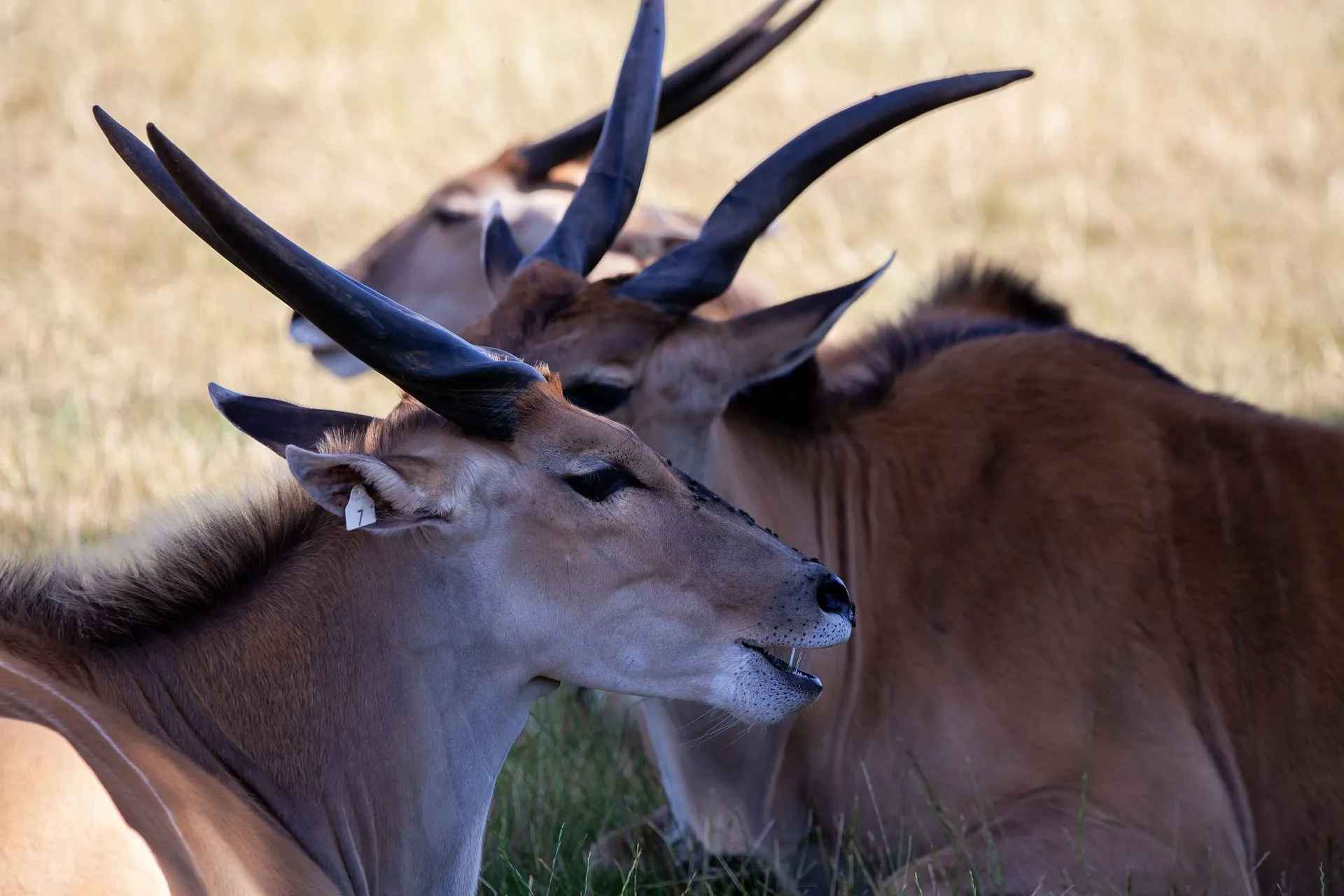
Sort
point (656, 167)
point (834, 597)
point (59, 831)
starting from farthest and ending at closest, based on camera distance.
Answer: point (656, 167) < point (834, 597) < point (59, 831)

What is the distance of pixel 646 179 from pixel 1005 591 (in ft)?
27.1

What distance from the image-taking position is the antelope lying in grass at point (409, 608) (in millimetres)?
2789

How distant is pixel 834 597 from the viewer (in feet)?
9.75

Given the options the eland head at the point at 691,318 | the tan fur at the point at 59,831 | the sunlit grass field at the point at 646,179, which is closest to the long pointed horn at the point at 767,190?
the eland head at the point at 691,318

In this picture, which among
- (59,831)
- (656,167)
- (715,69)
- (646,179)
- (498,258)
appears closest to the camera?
(59,831)

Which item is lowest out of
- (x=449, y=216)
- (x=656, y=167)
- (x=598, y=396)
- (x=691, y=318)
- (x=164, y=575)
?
(x=164, y=575)

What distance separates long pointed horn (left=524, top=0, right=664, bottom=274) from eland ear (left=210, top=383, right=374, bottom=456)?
44.4 inches

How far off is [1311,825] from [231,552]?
223 cm

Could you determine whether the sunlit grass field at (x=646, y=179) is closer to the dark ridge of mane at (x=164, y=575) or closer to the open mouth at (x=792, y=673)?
the dark ridge of mane at (x=164, y=575)

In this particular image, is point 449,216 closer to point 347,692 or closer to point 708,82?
point 708,82

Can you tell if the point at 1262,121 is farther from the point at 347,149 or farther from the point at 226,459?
the point at 226,459

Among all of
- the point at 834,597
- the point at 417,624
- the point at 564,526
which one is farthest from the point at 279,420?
the point at 834,597

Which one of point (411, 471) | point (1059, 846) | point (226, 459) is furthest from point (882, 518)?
point (226, 459)

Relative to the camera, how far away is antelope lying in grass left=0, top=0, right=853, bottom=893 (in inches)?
110
